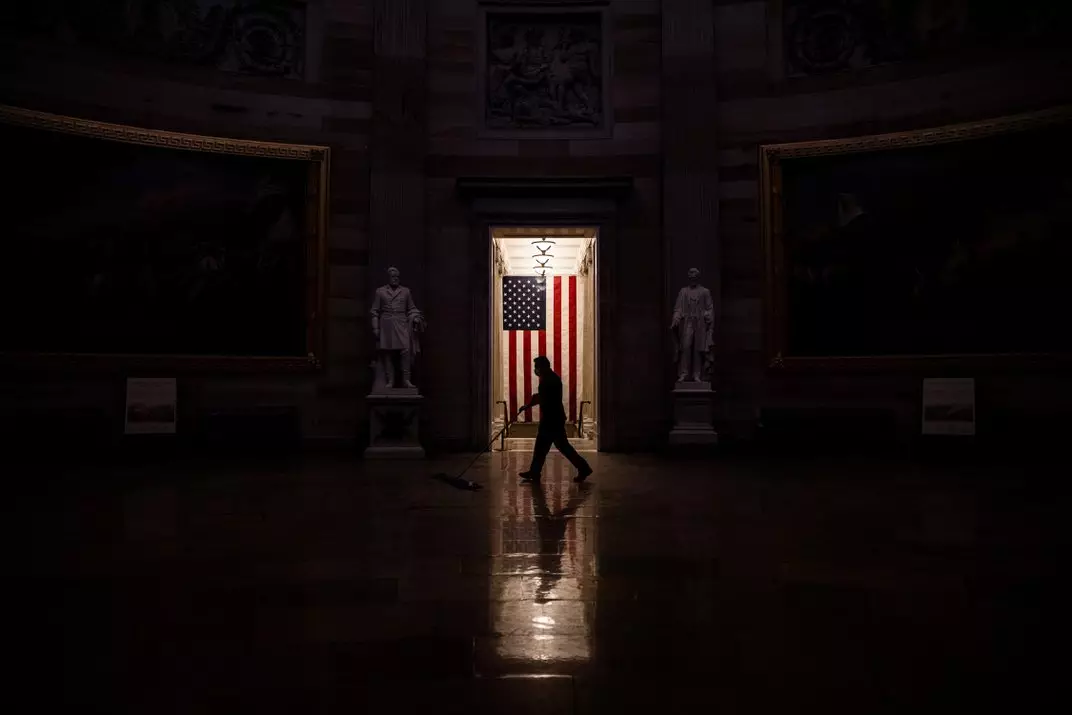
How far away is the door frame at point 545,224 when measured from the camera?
42.4ft

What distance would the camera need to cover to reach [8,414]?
1098 cm

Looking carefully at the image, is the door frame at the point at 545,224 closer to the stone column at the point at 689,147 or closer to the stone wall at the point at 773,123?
the stone column at the point at 689,147

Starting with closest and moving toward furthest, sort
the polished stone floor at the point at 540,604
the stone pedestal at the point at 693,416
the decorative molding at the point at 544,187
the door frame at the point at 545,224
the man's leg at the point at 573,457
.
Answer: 1. the polished stone floor at the point at 540,604
2. the man's leg at the point at 573,457
3. the stone pedestal at the point at 693,416
4. the decorative molding at the point at 544,187
5. the door frame at the point at 545,224

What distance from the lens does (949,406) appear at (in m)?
11.5

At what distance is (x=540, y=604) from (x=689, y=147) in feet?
35.7

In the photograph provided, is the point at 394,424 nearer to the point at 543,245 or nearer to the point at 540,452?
the point at 540,452

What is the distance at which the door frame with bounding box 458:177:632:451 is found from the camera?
12.9 m

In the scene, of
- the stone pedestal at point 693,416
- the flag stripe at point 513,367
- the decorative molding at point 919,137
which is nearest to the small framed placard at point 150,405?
the stone pedestal at point 693,416

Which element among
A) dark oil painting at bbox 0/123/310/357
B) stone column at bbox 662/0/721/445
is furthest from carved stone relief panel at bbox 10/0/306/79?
stone column at bbox 662/0/721/445

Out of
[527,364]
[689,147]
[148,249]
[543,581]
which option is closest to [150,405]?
[148,249]

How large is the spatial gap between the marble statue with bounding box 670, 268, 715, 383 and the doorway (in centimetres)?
474

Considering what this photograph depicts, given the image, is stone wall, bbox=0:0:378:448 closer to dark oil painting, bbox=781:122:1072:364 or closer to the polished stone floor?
the polished stone floor

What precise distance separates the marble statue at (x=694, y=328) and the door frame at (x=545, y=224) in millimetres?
1309

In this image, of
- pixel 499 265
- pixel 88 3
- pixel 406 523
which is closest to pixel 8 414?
pixel 88 3
